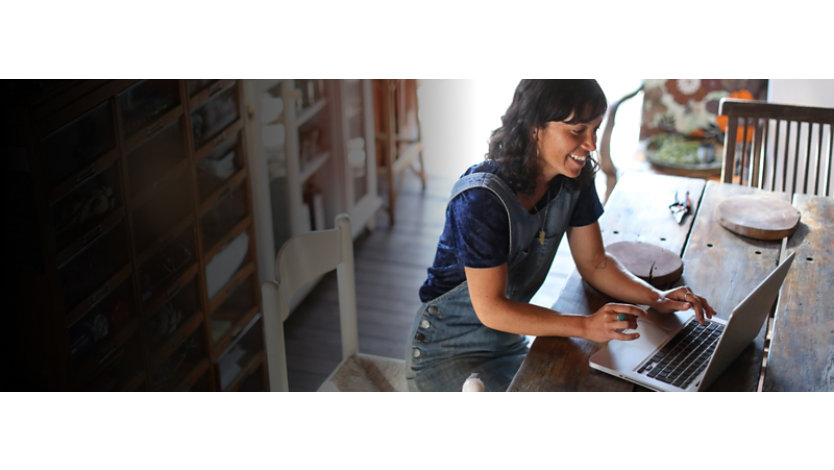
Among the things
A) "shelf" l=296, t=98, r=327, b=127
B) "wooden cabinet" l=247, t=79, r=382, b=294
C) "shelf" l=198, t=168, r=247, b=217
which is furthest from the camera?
"shelf" l=296, t=98, r=327, b=127

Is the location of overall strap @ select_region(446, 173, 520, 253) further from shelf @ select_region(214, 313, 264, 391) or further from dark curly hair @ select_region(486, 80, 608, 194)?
shelf @ select_region(214, 313, 264, 391)

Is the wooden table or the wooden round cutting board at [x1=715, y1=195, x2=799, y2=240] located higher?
the wooden round cutting board at [x1=715, y1=195, x2=799, y2=240]

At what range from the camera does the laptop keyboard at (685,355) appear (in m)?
1.26

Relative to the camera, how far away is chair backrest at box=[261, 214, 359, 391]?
1.45 m

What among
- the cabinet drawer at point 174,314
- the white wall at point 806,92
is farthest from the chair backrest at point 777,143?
the cabinet drawer at point 174,314

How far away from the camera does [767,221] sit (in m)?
1.68

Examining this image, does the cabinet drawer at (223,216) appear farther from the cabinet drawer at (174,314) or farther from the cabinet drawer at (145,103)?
the cabinet drawer at (145,103)

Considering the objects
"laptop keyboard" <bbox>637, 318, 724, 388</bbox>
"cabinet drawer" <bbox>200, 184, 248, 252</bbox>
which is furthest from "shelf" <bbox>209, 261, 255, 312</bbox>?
"laptop keyboard" <bbox>637, 318, 724, 388</bbox>

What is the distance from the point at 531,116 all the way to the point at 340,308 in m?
0.62

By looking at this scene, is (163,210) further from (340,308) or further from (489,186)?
(489,186)
